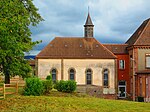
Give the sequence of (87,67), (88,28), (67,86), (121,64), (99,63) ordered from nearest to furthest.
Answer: (67,86) → (87,67) → (99,63) → (121,64) → (88,28)

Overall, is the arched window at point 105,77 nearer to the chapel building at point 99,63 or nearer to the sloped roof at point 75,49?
the chapel building at point 99,63

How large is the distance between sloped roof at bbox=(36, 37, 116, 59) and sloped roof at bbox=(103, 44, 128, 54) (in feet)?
9.80

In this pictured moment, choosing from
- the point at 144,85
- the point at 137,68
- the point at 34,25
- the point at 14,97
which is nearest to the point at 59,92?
the point at 14,97

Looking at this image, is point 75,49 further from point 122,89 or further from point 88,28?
point 122,89

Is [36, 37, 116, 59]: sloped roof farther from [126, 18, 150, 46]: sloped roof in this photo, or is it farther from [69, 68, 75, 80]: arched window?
[126, 18, 150, 46]: sloped roof

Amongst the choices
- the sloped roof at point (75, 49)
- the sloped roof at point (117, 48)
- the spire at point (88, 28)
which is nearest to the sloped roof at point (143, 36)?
the sloped roof at point (117, 48)

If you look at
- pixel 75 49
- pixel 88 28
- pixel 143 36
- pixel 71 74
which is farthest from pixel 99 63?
pixel 143 36

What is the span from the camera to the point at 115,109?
24734 millimetres

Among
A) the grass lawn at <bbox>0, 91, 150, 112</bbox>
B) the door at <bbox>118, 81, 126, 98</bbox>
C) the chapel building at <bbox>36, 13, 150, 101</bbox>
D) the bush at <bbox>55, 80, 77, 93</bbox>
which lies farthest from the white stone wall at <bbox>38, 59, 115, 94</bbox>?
the grass lawn at <bbox>0, 91, 150, 112</bbox>

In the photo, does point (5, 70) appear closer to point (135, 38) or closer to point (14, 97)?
point (14, 97)

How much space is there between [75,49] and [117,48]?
7796 mm

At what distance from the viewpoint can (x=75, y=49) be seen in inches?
2394

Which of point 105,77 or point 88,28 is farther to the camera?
point 88,28

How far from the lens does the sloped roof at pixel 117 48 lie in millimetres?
62844
